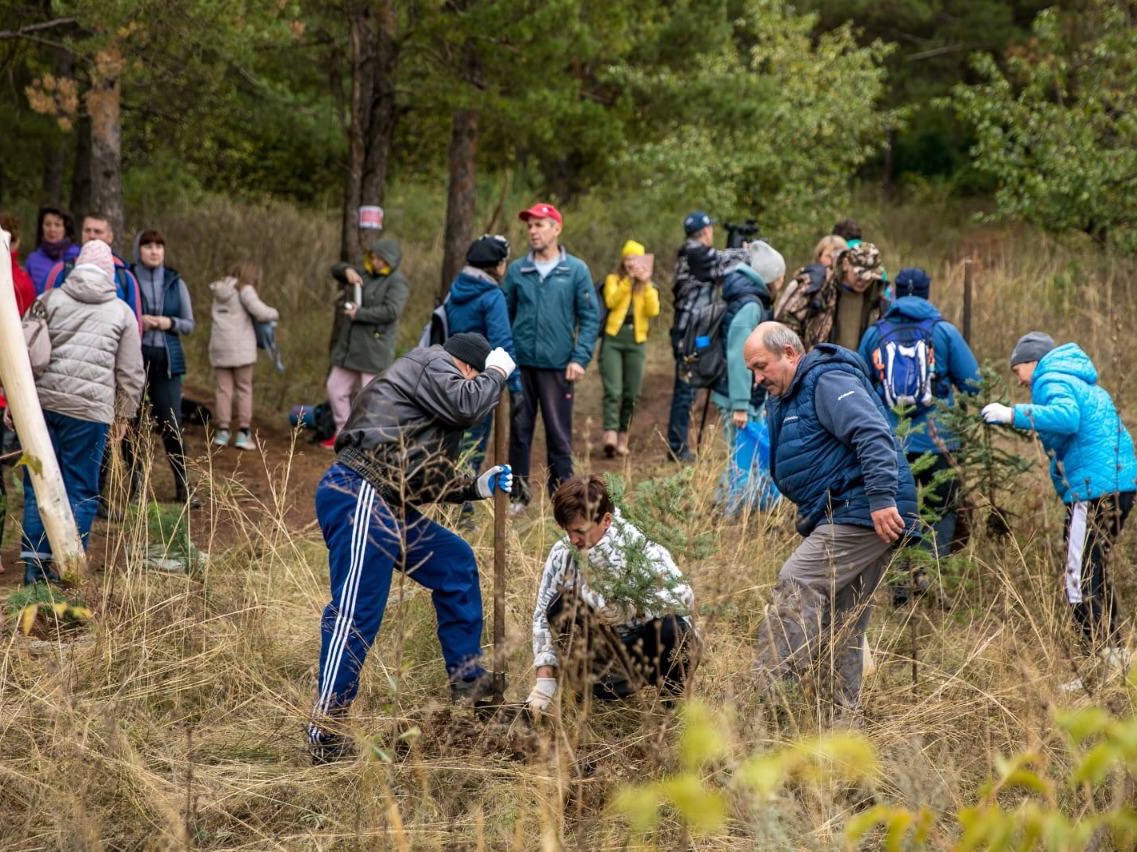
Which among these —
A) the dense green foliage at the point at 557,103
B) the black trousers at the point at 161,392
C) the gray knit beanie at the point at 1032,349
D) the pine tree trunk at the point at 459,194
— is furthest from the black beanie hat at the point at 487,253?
the pine tree trunk at the point at 459,194

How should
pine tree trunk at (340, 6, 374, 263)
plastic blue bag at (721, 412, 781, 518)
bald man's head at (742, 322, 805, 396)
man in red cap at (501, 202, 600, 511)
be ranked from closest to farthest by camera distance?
bald man's head at (742, 322, 805, 396) < plastic blue bag at (721, 412, 781, 518) < man in red cap at (501, 202, 600, 511) < pine tree trunk at (340, 6, 374, 263)

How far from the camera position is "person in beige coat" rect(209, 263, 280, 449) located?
10.2 m

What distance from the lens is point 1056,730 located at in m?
4.08

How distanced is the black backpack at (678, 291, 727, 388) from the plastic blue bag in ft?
2.65

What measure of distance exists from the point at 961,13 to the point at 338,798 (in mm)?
26212

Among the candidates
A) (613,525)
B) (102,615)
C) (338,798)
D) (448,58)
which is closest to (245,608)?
(102,615)

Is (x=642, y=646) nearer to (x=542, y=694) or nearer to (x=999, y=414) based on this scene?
(x=542, y=694)

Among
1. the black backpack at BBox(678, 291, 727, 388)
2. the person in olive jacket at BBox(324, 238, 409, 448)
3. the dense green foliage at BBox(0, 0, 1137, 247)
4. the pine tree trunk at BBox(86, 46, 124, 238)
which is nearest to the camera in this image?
the black backpack at BBox(678, 291, 727, 388)

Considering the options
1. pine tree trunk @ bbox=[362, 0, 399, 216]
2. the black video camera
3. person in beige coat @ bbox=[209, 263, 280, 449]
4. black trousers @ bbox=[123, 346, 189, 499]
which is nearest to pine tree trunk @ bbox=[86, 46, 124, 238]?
person in beige coat @ bbox=[209, 263, 280, 449]

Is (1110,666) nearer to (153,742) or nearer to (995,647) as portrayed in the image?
(995,647)

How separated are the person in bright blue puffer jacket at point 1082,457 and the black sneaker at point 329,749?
3016mm

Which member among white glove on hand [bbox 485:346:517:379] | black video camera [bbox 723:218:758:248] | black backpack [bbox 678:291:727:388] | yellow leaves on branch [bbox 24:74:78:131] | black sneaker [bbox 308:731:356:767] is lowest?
black sneaker [bbox 308:731:356:767]

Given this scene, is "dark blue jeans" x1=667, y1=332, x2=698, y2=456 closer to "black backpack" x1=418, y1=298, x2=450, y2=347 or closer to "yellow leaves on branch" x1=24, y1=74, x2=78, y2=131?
"black backpack" x1=418, y1=298, x2=450, y2=347

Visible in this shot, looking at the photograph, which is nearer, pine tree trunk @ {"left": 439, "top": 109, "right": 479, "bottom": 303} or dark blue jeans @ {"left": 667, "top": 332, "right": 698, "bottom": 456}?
dark blue jeans @ {"left": 667, "top": 332, "right": 698, "bottom": 456}
